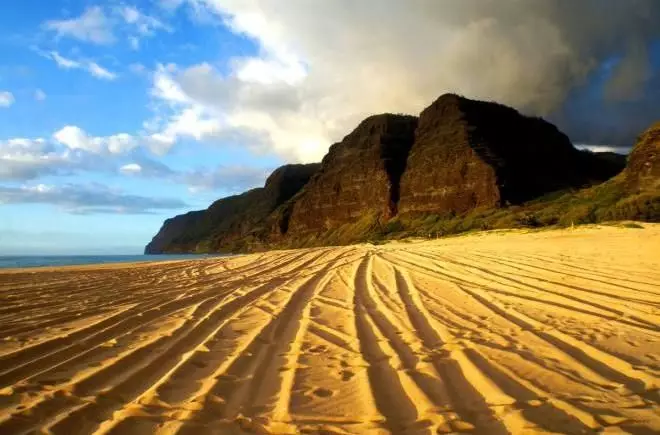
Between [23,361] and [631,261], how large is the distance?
13.2 meters

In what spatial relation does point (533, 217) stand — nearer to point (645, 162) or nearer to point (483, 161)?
point (645, 162)

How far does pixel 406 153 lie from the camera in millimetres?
110875

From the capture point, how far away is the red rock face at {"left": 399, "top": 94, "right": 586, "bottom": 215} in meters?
79.2

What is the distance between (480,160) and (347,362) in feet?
269

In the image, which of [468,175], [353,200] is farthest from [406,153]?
[468,175]

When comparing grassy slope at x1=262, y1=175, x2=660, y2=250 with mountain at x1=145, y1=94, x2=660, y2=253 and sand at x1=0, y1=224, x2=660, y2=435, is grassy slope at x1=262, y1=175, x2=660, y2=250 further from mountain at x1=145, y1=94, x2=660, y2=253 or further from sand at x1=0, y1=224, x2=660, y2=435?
sand at x1=0, y1=224, x2=660, y2=435


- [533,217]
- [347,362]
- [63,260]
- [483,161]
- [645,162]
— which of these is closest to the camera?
[347,362]

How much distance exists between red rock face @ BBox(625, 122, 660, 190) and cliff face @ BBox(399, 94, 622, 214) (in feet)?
100

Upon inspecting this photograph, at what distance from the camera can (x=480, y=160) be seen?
81.5 metres

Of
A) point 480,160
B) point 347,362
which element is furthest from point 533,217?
point 347,362

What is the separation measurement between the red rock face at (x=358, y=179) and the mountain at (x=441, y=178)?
0.92 feet

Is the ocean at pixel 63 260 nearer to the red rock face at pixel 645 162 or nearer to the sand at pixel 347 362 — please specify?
the sand at pixel 347 362

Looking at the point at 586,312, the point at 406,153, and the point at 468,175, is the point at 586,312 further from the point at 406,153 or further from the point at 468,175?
the point at 406,153

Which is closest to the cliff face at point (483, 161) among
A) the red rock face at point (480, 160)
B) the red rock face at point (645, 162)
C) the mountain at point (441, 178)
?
the red rock face at point (480, 160)
